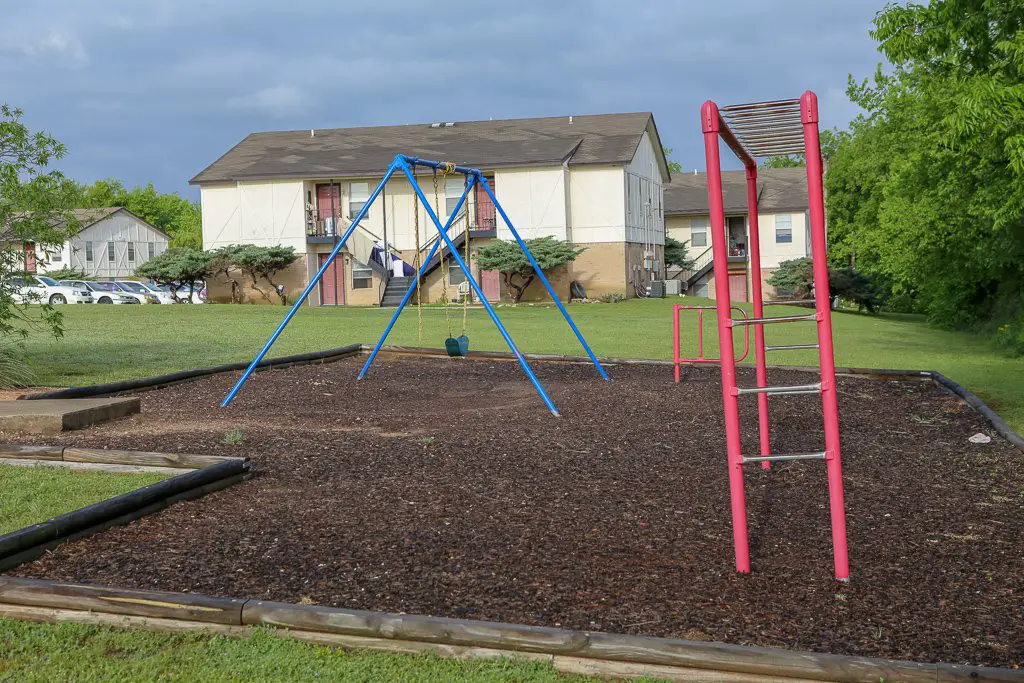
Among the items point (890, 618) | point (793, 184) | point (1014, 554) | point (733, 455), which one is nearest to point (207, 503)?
point (733, 455)

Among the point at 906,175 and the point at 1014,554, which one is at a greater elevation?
the point at 906,175

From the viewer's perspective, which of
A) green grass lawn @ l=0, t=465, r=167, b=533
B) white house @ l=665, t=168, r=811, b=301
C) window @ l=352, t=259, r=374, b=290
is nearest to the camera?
green grass lawn @ l=0, t=465, r=167, b=533

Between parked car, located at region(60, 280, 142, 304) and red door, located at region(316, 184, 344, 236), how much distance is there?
9655mm

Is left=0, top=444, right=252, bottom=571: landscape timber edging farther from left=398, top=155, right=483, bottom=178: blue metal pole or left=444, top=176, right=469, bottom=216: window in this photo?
left=444, top=176, right=469, bottom=216: window

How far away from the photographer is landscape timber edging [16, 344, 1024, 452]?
Answer: 11516 millimetres

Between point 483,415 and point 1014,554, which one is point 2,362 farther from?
point 1014,554

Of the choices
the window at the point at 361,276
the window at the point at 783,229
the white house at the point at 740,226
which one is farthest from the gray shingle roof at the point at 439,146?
the window at the point at 783,229

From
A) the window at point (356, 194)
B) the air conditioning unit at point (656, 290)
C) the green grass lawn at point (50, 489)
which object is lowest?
the green grass lawn at point (50, 489)

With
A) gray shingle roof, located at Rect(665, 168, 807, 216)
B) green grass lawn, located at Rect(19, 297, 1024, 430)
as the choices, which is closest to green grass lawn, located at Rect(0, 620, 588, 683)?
green grass lawn, located at Rect(19, 297, 1024, 430)

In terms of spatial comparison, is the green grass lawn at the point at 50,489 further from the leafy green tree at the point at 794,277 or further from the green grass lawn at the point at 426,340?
the leafy green tree at the point at 794,277

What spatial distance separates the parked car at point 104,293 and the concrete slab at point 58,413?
134 feet

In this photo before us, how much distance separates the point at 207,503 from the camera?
7.14m

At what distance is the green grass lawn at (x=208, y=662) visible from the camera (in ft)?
13.9

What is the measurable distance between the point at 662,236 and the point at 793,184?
1161 cm
